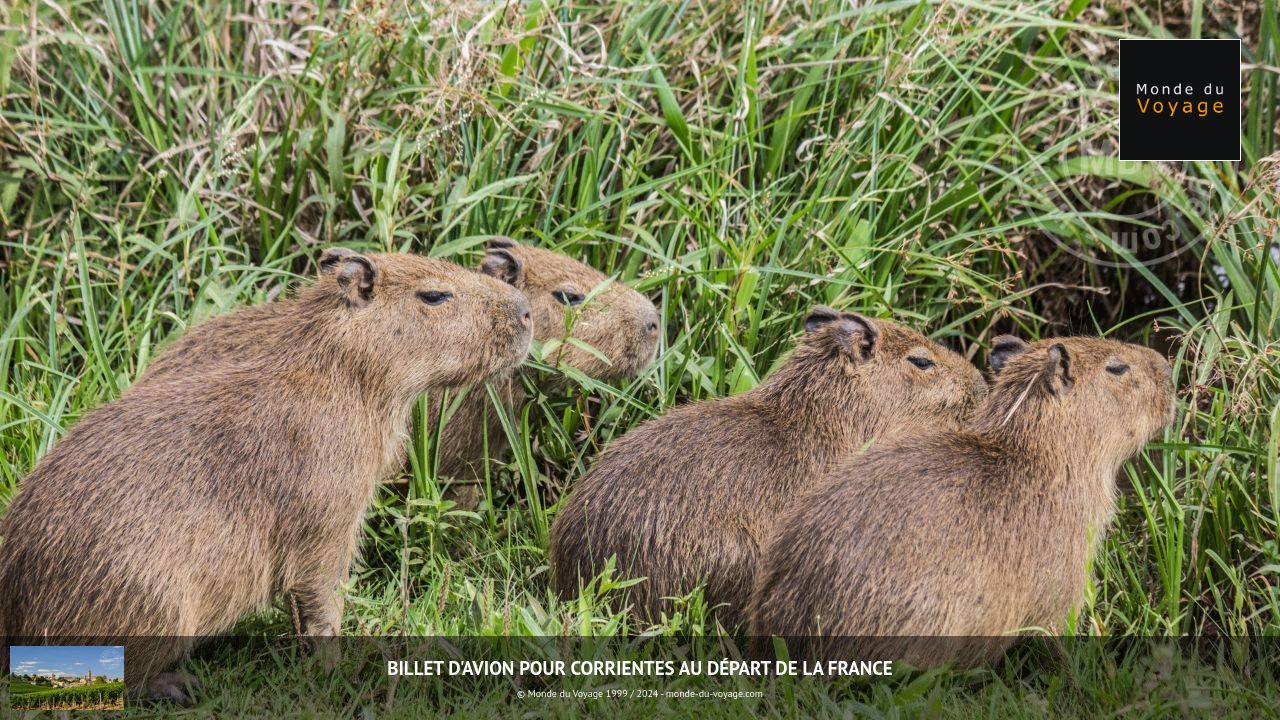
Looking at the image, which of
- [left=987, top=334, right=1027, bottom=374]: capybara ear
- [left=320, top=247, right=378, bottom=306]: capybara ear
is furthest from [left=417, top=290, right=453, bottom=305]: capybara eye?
[left=987, top=334, right=1027, bottom=374]: capybara ear

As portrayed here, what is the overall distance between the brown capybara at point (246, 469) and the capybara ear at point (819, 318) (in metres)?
0.87

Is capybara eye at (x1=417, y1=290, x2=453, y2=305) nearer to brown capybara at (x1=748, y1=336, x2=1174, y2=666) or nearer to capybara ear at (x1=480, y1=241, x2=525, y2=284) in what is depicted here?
capybara ear at (x1=480, y1=241, x2=525, y2=284)

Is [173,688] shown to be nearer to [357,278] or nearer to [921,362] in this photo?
[357,278]

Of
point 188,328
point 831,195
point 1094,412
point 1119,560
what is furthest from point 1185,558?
point 188,328

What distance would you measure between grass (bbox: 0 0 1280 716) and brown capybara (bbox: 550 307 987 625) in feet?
1.11

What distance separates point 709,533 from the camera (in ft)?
13.0

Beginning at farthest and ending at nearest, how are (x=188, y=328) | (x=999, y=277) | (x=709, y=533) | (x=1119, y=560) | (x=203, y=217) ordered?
(x=999, y=277), (x=203, y=217), (x=188, y=328), (x=1119, y=560), (x=709, y=533)

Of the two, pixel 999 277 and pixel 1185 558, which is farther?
pixel 999 277

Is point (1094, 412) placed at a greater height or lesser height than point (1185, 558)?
greater

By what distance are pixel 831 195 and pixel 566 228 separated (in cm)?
95

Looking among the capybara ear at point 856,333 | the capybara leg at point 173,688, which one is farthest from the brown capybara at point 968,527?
the capybara leg at point 173,688

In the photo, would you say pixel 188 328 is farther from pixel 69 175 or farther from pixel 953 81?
pixel 953 81

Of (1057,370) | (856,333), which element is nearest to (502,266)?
(856,333)

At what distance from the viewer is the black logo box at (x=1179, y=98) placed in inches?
199
